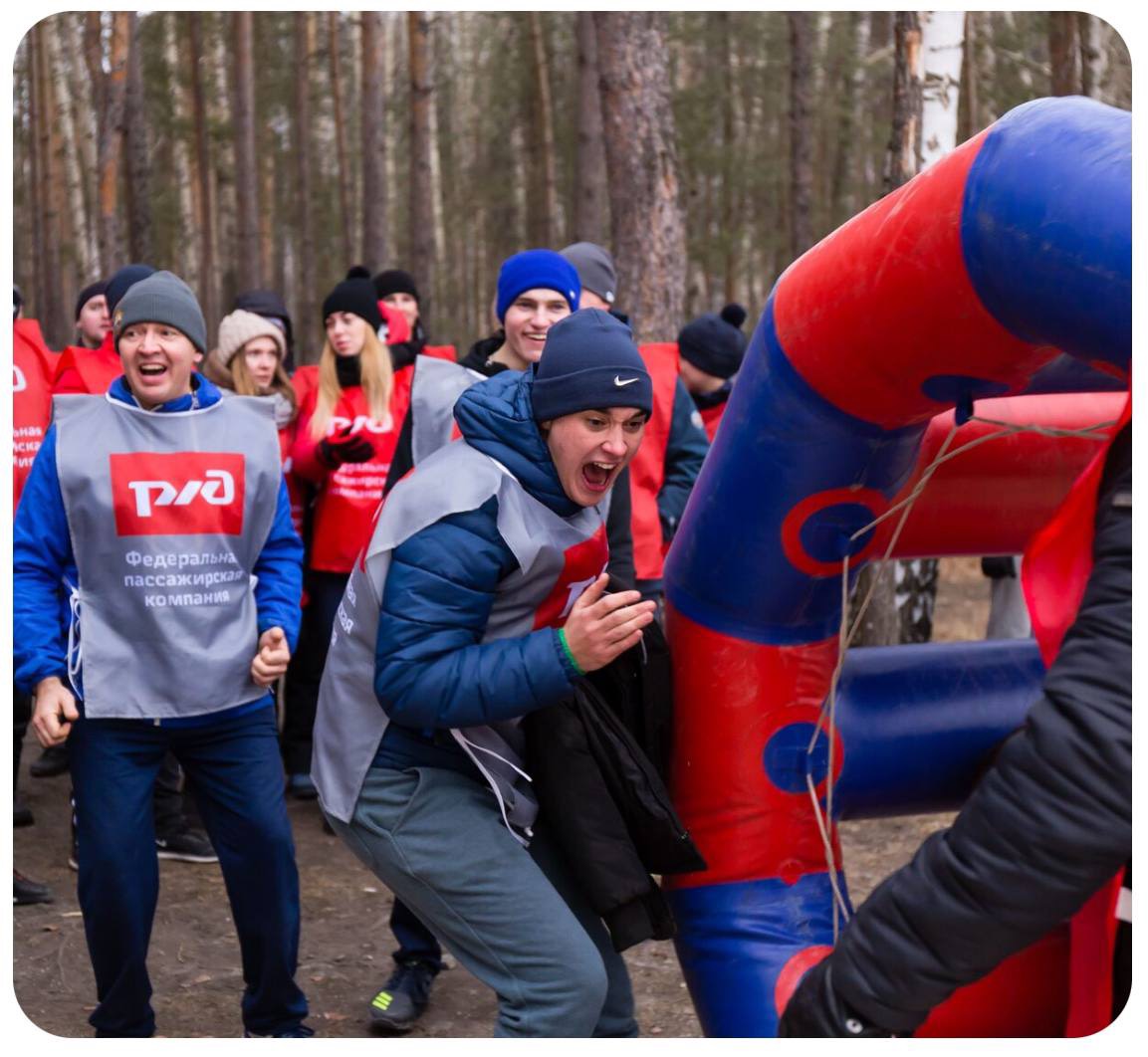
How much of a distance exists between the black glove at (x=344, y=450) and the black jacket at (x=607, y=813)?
3.02 meters

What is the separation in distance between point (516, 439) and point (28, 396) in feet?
11.7

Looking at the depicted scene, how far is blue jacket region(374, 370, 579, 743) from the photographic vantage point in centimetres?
298

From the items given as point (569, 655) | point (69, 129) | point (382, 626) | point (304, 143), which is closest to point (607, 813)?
point (569, 655)

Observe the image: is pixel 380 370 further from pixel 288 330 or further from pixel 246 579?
pixel 246 579

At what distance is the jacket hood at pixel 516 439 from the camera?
313 cm

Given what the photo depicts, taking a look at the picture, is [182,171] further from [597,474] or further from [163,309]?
[597,474]

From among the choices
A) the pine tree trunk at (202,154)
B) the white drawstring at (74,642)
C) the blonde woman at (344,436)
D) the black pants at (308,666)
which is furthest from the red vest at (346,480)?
the pine tree trunk at (202,154)

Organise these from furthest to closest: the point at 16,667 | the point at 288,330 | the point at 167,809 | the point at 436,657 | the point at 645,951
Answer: the point at 288,330 → the point at 167,809 → the point at 645,951 → the point at 16,667 → the point at 436,657

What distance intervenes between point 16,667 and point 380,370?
9.08ft

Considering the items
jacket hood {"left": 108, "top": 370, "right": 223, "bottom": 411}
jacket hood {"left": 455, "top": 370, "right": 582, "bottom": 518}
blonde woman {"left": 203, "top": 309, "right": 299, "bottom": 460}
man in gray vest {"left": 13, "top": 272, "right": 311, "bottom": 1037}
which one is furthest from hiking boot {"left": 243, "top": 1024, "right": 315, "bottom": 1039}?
blonde woman {"left": 203, "top": 309, "right": 299, "bottom": 460}

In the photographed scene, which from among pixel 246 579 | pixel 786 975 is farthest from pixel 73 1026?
pixel 786 975

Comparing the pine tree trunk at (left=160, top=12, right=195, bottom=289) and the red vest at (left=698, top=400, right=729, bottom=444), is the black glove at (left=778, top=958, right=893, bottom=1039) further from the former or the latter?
the pine tree trunk at (left=160, top=12, right=195, bottom=289)

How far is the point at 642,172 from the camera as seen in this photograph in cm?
Answer: 852

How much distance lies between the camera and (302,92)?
74.6 feet
